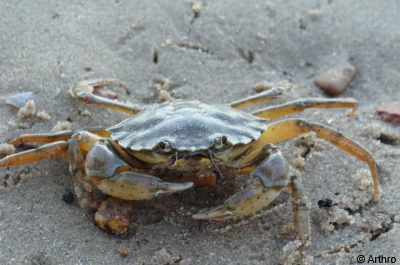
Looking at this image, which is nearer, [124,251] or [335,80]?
[124,251]

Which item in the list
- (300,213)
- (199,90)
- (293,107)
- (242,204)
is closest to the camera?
(242,204)

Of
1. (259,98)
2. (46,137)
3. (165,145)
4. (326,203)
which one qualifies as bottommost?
(326,203)

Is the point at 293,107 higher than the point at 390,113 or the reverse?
higher


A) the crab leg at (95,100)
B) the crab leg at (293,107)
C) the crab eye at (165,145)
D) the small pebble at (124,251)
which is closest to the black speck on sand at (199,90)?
the small pebble at (124,251)

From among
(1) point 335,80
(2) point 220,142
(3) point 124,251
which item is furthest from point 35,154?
(1) point 335,80

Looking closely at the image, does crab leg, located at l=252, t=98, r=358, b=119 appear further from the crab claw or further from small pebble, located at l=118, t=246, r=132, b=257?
small pebble, located at l=118, t=246, r=132, b=257

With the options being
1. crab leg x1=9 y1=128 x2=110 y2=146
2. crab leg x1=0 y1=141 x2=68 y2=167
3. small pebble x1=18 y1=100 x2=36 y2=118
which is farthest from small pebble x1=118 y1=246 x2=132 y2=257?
small pebble x1=18 y1=100 x2=36 y2=118

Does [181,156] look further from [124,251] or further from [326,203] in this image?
[326,203]

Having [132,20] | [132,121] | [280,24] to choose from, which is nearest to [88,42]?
[132,20]

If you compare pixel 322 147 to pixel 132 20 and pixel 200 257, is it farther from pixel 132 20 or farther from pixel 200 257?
pixel 132 20
